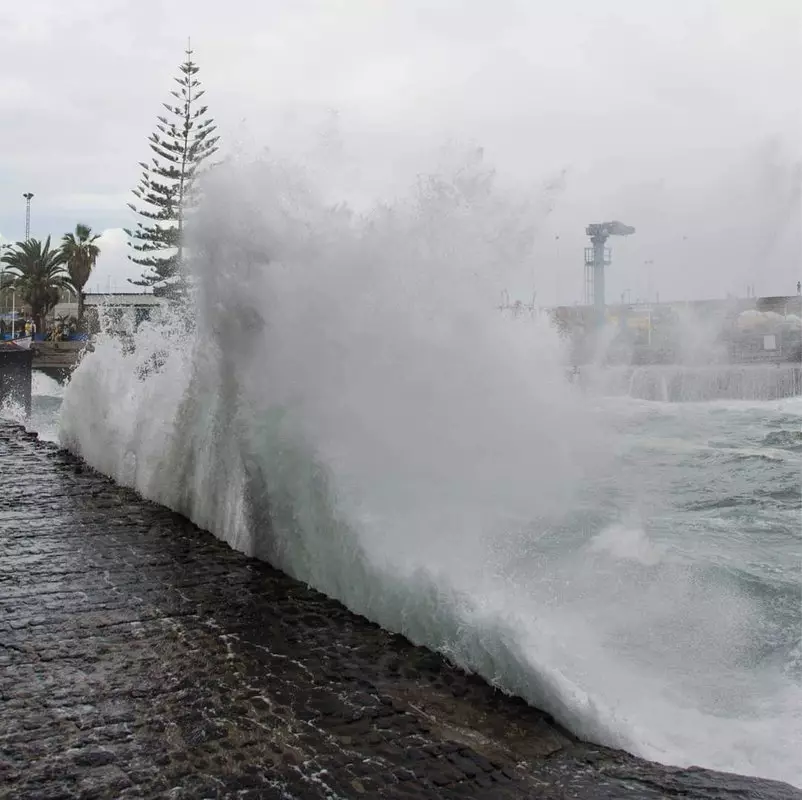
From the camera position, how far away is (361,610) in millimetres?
5336

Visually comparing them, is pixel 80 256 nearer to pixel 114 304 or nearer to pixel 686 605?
pixel 114 304

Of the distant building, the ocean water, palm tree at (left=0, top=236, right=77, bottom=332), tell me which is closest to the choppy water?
the ocean water

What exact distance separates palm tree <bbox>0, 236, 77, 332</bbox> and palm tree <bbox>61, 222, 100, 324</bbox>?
70 centimetres

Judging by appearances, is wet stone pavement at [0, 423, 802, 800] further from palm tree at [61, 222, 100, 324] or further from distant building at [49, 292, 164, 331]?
palm tree at [61, 222, 100, 324]

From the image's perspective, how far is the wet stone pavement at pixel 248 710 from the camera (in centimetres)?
327

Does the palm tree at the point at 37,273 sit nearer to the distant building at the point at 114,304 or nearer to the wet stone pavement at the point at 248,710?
the distant building at the point at 114,304

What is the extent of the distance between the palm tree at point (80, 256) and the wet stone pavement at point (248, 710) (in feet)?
160

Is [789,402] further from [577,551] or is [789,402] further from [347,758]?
[347,758]

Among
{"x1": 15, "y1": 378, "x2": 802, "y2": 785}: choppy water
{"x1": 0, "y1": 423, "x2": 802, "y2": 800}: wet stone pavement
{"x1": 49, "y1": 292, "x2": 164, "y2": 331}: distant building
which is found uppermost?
{"x1": 49, "y1": 292, "x2": 164, "y2": 331}: distant building

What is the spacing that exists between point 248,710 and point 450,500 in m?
3.31

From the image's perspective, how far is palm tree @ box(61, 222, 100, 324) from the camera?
165ft

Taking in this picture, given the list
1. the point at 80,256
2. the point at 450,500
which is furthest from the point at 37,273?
the point at 450,500

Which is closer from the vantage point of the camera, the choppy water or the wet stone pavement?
the wet stone pavement

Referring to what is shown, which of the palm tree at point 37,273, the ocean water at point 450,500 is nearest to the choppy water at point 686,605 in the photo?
the ocean water at point 450,500
